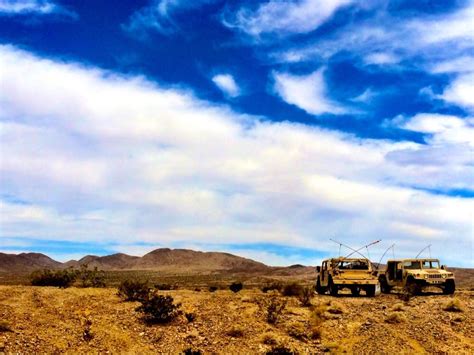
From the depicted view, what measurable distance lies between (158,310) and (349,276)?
12061 mm

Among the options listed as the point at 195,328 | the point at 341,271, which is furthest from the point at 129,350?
the point at 341,271

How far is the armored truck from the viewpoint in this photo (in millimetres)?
25062

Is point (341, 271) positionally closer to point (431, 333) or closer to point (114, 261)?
point (431, 333)

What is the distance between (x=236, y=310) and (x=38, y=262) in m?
153

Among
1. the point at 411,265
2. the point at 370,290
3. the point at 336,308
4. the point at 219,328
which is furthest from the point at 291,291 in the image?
the point at 219,328

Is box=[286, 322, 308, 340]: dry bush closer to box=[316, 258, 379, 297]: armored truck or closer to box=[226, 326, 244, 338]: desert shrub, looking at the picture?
box=[226, 326, 244, 338]: desert shrub

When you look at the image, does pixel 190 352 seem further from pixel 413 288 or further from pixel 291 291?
pixel 413 288

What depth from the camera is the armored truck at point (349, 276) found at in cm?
2506

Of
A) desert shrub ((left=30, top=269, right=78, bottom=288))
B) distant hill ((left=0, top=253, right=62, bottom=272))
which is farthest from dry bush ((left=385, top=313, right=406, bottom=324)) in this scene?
distant hill ((left=0, top=253, right=62, bottom=272))

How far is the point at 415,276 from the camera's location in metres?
26.1

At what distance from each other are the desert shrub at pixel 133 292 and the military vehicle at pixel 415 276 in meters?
13.5

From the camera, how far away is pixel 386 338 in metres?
15.5

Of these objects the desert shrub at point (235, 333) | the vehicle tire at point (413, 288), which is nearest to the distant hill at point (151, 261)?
the vehicle tire at point (413, 288)

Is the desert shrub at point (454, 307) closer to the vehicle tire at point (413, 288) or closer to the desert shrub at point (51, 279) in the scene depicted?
the vehicle tire at point (413, 288)
